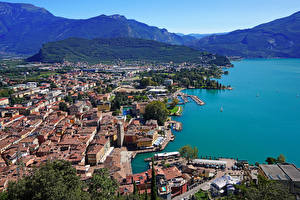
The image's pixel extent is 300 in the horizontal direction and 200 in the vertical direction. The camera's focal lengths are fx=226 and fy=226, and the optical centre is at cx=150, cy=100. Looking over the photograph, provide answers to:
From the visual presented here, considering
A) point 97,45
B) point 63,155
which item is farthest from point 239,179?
point 97,45

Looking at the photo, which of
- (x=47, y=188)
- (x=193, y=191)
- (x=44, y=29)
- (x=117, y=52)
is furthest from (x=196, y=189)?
(x=44, y=29)

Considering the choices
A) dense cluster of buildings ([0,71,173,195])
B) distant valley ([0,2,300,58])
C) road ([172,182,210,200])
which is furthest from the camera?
distant valley ([0,2,300,58])

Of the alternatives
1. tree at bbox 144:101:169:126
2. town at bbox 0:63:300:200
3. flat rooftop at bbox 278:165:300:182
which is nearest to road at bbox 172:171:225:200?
town at bbox 0:63:300:200

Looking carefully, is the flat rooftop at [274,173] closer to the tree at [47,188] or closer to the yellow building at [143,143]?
the yellow building at [143,143]

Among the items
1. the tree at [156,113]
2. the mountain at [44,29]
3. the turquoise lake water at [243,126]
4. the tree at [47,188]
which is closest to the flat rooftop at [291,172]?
the turquoise lake water at [243,126]

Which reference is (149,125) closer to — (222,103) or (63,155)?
(63,155)

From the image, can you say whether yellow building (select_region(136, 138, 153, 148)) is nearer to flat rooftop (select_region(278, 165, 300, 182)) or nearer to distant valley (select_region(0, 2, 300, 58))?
flat rooftop (select_region(278, 165, 300, 182))
